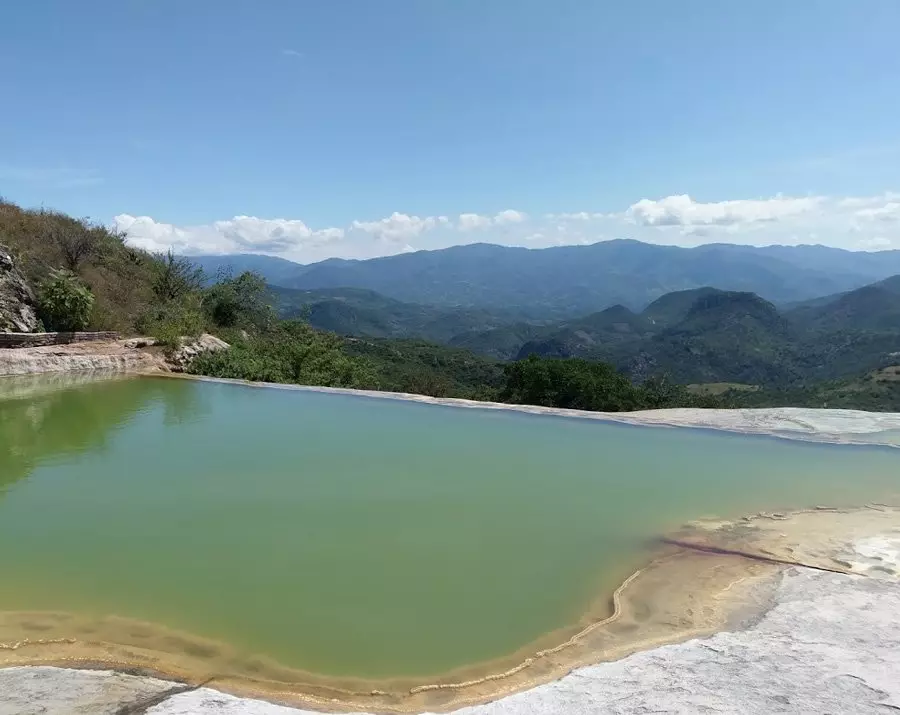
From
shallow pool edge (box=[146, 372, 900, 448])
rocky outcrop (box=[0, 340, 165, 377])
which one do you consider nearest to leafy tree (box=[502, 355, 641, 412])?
shallow pool edge (box=[146, 372, 900, 448])

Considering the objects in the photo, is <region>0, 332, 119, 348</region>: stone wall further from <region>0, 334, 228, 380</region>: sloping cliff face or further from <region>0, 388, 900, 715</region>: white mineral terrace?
<region>0, 388, 900, 715</region>: white mineral terrace

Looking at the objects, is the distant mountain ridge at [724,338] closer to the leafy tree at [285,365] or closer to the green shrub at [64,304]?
the leafy tree at [285,365]

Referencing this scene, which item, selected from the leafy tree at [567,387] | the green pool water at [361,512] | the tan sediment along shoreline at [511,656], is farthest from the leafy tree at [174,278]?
the tan sediment along shoreline at [511,656]

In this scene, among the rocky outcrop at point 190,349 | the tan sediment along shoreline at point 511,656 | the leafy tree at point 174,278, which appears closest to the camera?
the tan sediment along shoreline at point 511,656

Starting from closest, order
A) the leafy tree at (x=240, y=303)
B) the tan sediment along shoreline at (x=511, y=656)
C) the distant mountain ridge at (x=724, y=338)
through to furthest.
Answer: the tan sediment along shoreline at (x=511, y=656)
the leafy tree at (x=240, y=303)
the distant mountain ridge at (x=724, y=338)

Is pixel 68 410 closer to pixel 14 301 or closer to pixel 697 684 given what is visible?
pixel 14 301

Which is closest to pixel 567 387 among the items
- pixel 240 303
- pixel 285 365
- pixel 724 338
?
pixel 285 365
